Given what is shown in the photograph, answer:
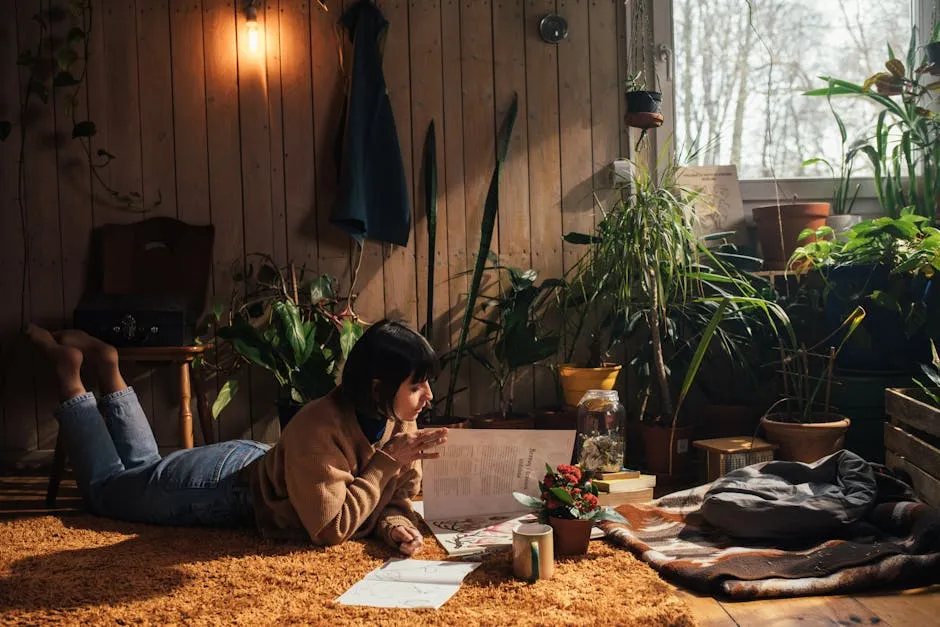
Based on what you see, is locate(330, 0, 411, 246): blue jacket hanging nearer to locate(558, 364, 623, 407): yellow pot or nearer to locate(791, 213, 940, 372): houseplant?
locate(558, 364, 623, 407): yellow pot

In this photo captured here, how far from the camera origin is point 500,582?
6.11ft

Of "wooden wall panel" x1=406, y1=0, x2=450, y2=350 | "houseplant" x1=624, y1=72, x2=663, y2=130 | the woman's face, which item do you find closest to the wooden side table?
"wooden wall panel" x1=406, y1=0, x2=450, y2=350

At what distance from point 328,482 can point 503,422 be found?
1.19 meters

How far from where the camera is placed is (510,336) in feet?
10.4

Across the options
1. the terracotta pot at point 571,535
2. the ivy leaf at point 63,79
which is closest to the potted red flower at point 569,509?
the terracotta pot at point 571,535

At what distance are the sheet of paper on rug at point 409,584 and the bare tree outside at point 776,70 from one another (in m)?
2.38

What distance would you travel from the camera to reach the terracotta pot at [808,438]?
8.79ft

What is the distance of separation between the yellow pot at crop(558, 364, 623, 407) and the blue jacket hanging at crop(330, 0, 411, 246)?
87 cm

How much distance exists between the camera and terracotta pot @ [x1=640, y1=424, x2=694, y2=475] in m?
2.93

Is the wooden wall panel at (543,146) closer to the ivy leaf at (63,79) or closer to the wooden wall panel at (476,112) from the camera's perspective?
the wooden wall panel at (476,112)

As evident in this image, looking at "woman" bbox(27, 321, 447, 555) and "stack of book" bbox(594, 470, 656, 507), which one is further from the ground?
"woman" bbox(27, 321, 447, 555)

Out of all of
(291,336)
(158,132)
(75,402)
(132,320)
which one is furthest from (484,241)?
(75,402)

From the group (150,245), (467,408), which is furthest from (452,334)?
(150,245)

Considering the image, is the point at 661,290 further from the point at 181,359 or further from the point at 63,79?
the point at 63,79
